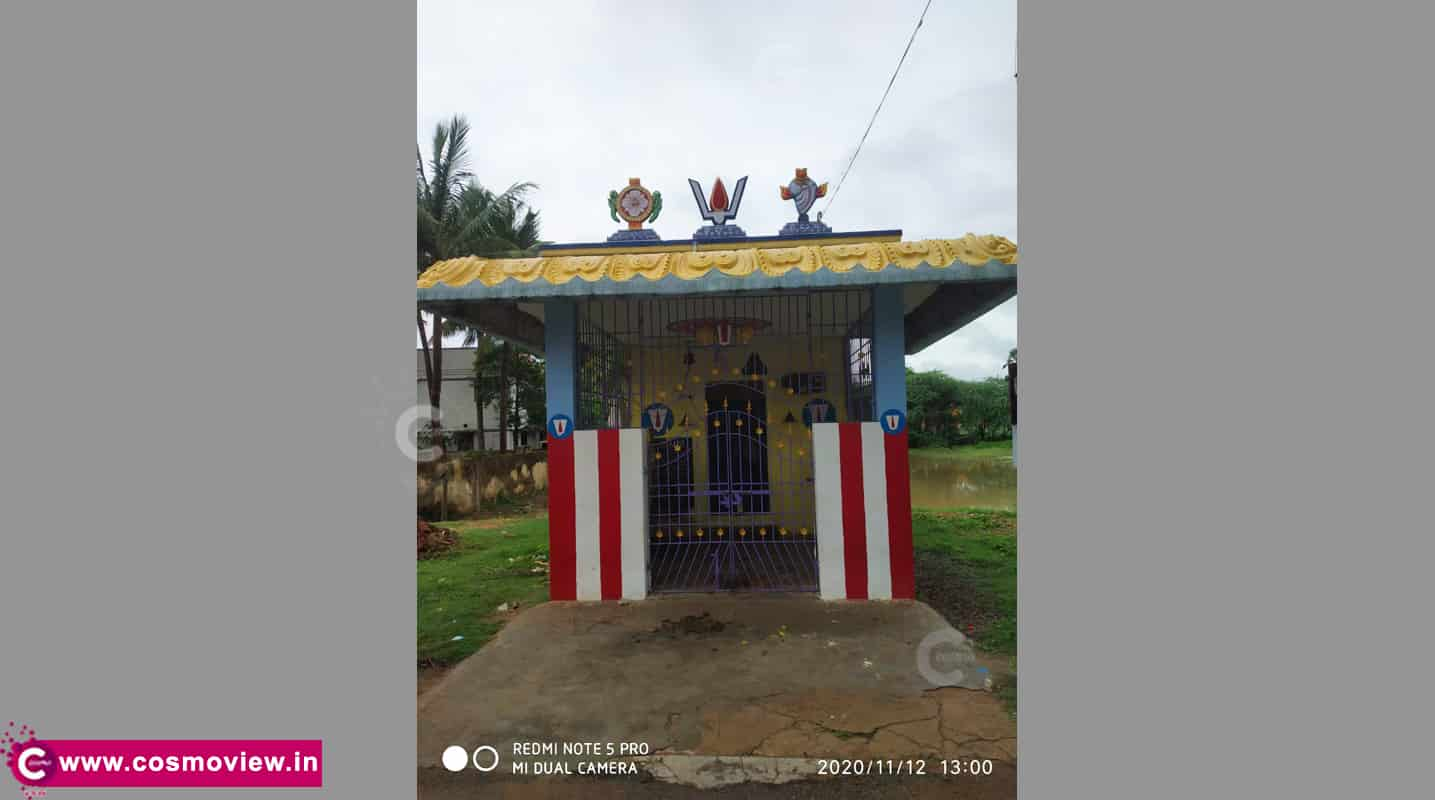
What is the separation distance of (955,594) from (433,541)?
757 centimetres

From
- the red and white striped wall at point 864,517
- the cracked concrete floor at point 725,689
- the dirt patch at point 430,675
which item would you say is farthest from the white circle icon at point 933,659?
the dirt patch at point 430,675

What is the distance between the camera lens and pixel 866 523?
5.70 metres

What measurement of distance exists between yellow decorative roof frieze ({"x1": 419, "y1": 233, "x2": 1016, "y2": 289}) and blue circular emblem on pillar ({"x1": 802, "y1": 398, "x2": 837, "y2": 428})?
3.12 m

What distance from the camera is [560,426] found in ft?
19.4

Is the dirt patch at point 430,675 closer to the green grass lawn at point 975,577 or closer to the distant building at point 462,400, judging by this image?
the green grass lawn at point 975,577

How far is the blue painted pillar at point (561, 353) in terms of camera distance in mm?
5977

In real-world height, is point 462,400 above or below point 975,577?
above

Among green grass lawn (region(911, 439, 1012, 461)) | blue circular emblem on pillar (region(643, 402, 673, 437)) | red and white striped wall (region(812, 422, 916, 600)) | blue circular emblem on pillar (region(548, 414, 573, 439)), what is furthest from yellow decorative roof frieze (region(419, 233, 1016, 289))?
green grass lawn (region(911, 439, 1012, 461))

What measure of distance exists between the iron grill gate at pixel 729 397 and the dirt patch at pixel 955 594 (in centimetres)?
123

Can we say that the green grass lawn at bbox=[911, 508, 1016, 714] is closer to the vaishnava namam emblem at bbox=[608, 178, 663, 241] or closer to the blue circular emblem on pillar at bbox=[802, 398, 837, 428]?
the blue circular emblem on pillar at bbox=[802, 398, 837, 428]

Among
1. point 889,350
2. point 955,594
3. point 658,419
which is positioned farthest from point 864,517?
point 658,419

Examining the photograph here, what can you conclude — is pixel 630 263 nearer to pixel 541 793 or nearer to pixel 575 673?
pixel 575 673

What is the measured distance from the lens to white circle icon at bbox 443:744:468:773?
2912 mm

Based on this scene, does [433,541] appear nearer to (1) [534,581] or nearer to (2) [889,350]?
(1) [534,581]
